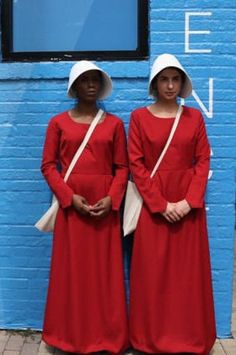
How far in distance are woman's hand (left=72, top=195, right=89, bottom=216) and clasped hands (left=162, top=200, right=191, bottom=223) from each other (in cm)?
50

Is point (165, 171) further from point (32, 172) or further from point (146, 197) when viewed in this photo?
point (32, 172)

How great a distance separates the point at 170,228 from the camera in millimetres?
3771

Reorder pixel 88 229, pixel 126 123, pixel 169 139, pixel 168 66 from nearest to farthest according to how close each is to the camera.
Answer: pixel 168 66, pixel 169 139, pixel 88 229, pixel 126 123

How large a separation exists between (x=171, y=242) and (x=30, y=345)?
1321 mm

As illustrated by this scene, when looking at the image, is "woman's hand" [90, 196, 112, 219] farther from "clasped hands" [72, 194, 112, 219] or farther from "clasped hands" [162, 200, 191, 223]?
"clasped hands" [162, 200, 191, 223]

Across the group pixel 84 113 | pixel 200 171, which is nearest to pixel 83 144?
pixel 84 113

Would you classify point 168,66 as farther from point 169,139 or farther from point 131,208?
point 131,208

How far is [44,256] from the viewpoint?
4316mm

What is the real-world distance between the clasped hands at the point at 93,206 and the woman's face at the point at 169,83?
768mm

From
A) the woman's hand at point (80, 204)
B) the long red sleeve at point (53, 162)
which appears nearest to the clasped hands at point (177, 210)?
the woman's hand at point (80, 204)

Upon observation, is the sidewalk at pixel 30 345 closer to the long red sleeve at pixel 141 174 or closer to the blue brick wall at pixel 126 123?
the blue brick wall at pixel 126 123

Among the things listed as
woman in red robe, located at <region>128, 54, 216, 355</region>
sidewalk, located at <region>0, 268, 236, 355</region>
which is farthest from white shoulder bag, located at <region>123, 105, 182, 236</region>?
sidewalk, located at <region>0, 268, 236, 355</region>

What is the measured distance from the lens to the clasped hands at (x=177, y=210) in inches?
144

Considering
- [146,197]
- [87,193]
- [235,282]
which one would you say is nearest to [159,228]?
[146,197]
